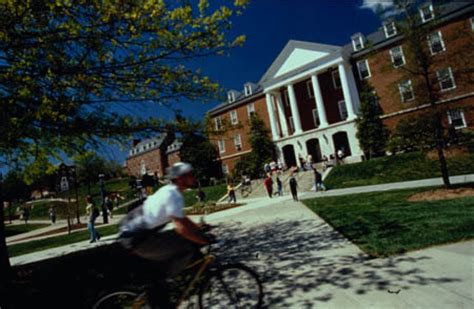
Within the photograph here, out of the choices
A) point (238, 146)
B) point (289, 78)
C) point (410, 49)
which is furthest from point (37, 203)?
point (410, 49)

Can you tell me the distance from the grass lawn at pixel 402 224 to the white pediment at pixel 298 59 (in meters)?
28.2

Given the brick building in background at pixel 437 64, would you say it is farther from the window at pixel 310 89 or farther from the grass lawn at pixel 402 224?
the window at pixel 310 89

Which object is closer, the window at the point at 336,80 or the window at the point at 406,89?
the window at the point at 406,89

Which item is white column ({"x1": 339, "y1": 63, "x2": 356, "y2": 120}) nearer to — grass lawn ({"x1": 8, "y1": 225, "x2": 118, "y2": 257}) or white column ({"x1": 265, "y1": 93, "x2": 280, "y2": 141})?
white column ({"x1": 265, "y1": 93, "x2": 280, "y2": 141})

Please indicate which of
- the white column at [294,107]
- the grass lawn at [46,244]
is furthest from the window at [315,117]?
the grass lawn at [46,244]

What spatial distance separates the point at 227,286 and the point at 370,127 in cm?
3003

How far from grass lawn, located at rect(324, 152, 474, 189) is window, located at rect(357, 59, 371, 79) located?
1480 centimetres

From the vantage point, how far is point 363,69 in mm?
33781

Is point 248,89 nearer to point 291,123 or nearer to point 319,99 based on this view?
point 291,123

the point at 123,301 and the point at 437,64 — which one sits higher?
the point at 437,64

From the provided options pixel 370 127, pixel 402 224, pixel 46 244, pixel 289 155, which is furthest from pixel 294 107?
pixel 402 224

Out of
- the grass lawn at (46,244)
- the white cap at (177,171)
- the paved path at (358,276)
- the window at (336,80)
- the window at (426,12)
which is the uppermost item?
the window at (336,80)

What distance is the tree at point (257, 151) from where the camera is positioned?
3594cm

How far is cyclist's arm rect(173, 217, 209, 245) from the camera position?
2987mm
